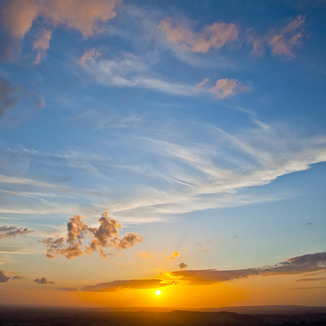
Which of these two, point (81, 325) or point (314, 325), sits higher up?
point (81, 325)

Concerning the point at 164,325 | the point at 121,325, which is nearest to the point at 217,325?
the point at 164,325

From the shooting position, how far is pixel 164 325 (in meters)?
139

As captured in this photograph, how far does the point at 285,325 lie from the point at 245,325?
1926 centimetres

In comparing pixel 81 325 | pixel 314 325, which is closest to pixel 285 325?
pixel 314 325

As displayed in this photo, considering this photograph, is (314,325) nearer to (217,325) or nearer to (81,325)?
(217,325)

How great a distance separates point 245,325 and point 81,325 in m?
80.3

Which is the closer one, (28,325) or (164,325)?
(164,325)

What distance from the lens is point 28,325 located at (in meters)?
152

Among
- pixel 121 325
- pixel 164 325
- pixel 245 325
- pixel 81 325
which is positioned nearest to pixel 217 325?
pixel 245 325

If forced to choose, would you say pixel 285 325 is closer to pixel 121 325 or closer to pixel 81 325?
pixel 121 325

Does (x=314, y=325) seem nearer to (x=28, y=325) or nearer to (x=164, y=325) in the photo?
(x=164, y=325)

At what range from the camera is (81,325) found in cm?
14738

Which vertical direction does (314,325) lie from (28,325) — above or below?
below

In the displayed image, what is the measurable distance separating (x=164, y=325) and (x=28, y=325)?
232ft
